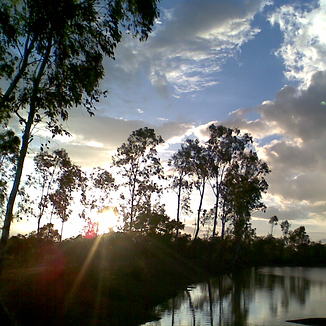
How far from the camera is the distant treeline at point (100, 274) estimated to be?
19.0 meters

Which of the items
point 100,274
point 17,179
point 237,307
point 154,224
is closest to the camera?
point 17,179

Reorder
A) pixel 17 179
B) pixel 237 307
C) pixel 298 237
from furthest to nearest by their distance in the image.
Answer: pixel 298 237
pixel 237 307
pixel 17 179

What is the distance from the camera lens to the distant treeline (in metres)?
19.0

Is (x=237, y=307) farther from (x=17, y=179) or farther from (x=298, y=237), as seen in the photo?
(x=298, y=237)

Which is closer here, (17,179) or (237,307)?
(17,179)

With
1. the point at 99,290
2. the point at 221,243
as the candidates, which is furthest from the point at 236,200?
the point at 99,290

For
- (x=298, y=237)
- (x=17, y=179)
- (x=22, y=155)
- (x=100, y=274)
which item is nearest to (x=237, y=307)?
(x=100, y=274)

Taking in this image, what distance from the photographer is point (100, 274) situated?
28344 mm

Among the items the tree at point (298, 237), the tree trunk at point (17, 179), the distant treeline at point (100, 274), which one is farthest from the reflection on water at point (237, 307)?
the tree at point (298, 237)

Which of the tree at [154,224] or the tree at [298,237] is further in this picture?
the tree at [298,237]

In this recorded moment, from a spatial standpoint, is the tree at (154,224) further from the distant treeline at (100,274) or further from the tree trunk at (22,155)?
the tree trunk at (22,155)

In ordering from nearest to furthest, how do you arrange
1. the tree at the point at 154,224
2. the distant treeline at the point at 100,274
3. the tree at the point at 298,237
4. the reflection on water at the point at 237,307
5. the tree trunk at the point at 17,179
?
the tree trunk at the point at 17,179, the distant treeline at the point at 100,274, the reflection on water at the point at 237,307, the tree at the point at 154,224, the tree at the point at 298,237

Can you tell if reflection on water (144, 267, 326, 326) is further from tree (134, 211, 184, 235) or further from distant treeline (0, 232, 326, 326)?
tree (134, 211, 184, 235)

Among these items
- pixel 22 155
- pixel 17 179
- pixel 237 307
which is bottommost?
pixel 237 307
